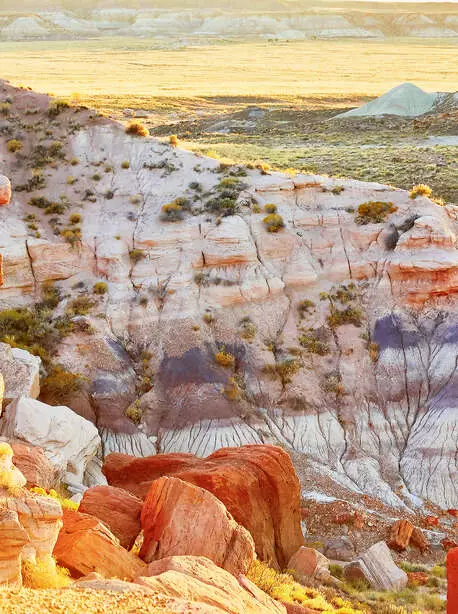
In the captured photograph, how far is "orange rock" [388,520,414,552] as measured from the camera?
23.0 meters

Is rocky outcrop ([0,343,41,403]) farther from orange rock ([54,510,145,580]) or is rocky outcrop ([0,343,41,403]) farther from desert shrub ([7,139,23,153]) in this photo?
desert shrub ([7,139,23,153])

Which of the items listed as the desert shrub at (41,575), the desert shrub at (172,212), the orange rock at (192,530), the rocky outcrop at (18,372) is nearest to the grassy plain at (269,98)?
the desert shrub at (172,212)

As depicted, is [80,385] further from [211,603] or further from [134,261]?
[211,603]

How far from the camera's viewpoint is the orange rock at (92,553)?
49.2 ft

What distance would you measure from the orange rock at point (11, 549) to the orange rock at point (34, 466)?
20.5 feet

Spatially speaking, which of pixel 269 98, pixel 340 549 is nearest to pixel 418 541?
pixel 340 549

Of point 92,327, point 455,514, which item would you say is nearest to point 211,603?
point 455,514

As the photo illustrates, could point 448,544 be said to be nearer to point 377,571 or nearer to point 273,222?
point 377,571

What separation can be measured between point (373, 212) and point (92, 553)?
2182 cm

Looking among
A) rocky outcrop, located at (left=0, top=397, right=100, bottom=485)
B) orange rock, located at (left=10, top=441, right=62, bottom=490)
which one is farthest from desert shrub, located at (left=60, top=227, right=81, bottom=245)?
orange rock, located at (left=10, top=441, right=62, bottom=490)

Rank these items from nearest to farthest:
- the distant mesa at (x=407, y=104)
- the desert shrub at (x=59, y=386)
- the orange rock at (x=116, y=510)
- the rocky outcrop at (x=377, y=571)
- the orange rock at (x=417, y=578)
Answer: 1. the orange rock at (x=116, y=510)
2. the rocky outcrop at (x=377, y=571)
3. the orange rock at (x=417, y=578)
4. the desert shrub at (x=59, y=386)
5. the distant mesa at (x=407, y=104)

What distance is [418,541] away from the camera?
23422mm

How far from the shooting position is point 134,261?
3244 cm

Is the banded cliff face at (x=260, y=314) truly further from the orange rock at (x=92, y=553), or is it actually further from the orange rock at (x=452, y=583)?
the orange rock at (x=92, y=553)
